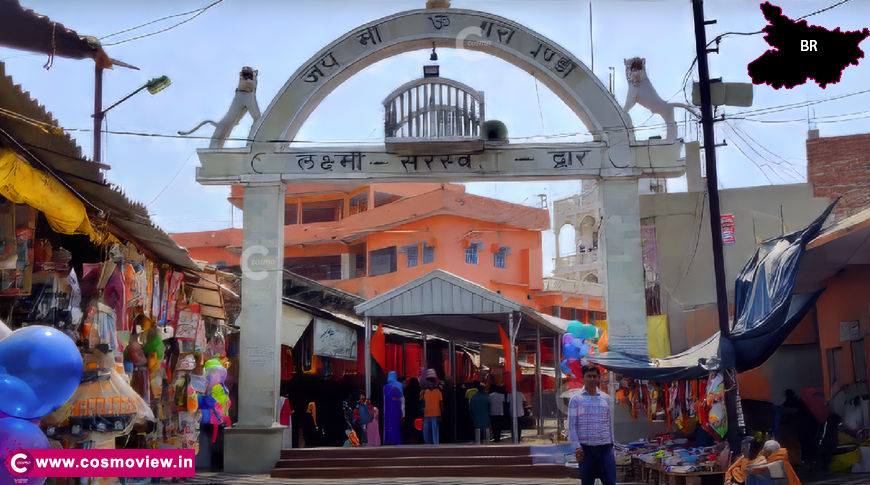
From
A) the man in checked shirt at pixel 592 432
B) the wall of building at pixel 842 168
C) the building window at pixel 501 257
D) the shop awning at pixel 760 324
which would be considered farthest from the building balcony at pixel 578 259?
the man in checked shirt at pixel 592 432

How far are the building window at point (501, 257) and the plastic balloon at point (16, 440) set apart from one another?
27.5 m

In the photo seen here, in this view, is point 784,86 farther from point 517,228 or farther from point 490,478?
point 517,228

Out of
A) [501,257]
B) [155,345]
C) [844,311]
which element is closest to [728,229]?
[844,311]

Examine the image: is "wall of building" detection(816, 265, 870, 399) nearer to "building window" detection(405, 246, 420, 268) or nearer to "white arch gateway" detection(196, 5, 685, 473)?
"white arch gateway" detection(196, 5, 685, 473)

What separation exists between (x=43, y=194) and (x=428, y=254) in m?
24.5

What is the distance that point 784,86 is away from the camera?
8.12 metres

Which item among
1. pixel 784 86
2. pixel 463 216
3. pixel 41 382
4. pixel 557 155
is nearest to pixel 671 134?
pixel 557 155

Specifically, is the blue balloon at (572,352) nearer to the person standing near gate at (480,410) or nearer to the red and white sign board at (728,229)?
the person standing near gate at (480,410)

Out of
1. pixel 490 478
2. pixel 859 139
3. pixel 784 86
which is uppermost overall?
pixel 859 139

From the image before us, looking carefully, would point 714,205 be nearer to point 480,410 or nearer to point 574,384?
point 574,384

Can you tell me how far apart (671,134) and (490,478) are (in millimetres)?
6716

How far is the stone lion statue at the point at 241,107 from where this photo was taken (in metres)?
14.3

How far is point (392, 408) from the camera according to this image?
48.1ft

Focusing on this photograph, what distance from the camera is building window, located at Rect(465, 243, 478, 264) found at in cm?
3222
